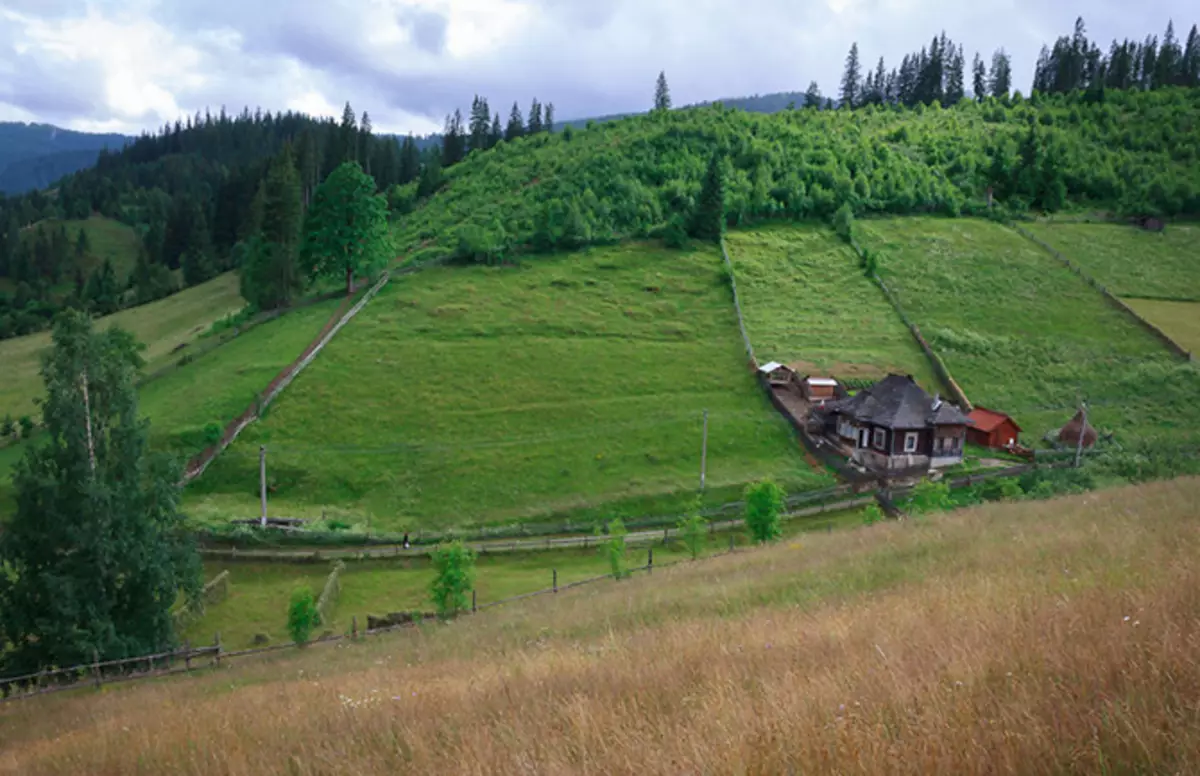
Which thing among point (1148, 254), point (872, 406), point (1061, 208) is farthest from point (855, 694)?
point (1061, 208)

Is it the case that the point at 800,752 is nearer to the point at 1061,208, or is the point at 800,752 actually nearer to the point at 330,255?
the point at 330,255

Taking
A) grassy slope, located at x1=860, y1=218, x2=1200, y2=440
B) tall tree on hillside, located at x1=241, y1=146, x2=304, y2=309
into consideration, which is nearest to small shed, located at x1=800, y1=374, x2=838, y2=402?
grassy slope, located at x1=860, y1=218, x2=1200, y2=440

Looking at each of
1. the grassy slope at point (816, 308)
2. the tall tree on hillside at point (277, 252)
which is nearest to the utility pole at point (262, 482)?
the tall tree on hillside at point (277, 252)

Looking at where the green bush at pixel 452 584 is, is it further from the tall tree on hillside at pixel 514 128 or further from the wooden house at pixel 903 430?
the tall tree on hillside at pixel 514 128

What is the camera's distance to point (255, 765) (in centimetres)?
659

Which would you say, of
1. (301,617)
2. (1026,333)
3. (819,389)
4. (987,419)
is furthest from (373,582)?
(1026,333)

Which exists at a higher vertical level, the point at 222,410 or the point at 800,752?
the point at 800,752

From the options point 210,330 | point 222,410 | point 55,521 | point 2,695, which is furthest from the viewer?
point 210,330

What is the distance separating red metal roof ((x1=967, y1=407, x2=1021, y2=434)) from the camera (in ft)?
161

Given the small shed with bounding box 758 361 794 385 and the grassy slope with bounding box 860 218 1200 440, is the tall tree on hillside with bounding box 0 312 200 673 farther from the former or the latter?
the grassy slope with bounding box 860 218 1200 440

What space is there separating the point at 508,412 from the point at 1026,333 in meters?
44.1

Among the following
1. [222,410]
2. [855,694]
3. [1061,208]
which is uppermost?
[1061,208]

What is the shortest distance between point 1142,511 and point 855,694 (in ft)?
44.5

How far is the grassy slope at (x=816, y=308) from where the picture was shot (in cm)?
5803
